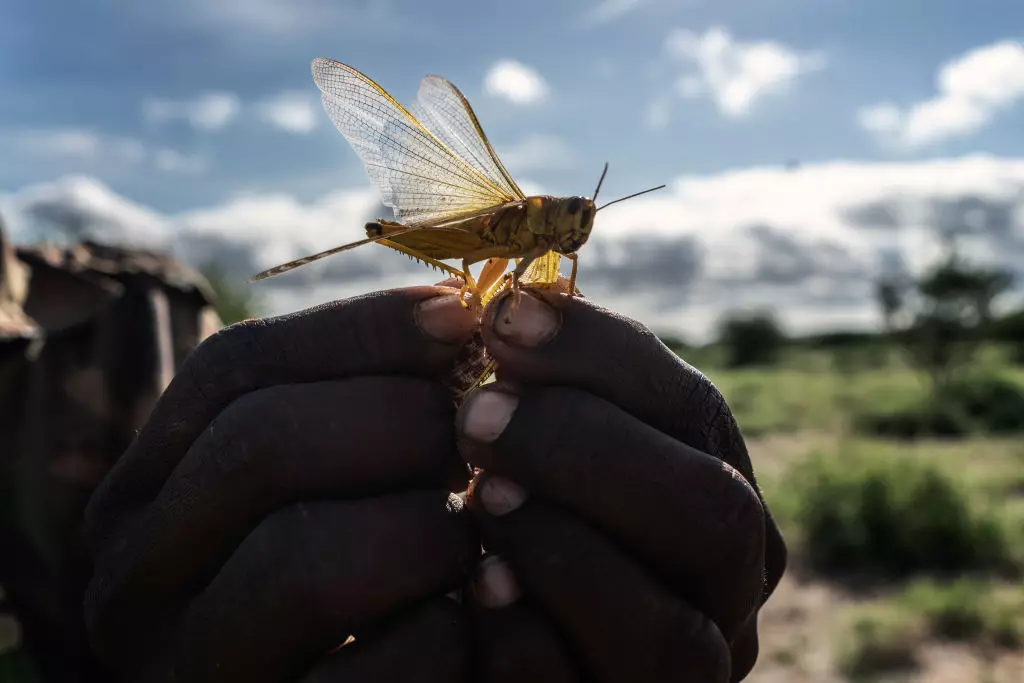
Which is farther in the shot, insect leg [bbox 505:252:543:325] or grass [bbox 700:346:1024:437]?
grass [bbox 700:346:1024:437]

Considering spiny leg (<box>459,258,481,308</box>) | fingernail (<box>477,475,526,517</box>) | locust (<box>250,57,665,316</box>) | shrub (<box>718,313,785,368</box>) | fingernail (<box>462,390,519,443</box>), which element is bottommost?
shrub (<box>718,313,785,368</box>)

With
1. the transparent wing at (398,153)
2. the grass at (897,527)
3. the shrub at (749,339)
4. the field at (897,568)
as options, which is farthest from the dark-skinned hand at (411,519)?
the shrub at (749,339)

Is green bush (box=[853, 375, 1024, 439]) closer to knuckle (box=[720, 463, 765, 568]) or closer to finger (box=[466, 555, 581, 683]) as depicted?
knuckle (box=[720, 463, 765, 568])

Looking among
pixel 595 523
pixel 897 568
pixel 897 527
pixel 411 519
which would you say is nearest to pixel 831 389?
pixel 897 527

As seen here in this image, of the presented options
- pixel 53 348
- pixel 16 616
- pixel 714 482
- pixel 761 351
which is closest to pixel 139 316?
pixel 53 348

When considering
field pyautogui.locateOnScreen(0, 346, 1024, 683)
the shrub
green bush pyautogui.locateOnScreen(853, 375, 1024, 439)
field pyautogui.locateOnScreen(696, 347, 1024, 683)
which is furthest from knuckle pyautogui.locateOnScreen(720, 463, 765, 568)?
the shrub
